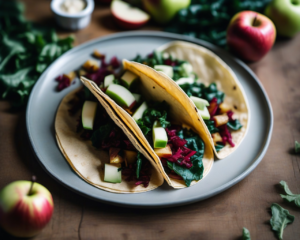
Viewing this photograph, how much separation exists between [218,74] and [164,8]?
3.44 ft

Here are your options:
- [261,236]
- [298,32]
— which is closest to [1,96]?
[261,236]

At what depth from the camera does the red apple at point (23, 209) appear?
1.71 meters

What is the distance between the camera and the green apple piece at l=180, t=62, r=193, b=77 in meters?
2.77

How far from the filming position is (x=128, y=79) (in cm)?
250

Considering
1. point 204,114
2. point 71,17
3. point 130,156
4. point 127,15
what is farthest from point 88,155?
point 127,15

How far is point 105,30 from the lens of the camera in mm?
3348

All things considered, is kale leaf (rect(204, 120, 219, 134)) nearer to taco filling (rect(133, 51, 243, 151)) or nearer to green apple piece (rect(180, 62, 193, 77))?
taco filling (rect(133, 51, 243, 151))

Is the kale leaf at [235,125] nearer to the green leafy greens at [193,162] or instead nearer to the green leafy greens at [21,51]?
the green leafy greens at [193,162]

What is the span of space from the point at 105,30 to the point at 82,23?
0.27 m

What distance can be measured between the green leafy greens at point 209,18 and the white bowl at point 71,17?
0.91 metres

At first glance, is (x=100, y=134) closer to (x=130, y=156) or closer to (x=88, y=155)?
(x=88, y=155)

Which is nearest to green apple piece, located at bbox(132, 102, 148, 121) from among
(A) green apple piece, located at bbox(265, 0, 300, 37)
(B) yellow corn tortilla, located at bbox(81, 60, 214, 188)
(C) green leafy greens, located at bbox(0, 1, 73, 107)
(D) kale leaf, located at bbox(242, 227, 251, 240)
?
(B) yellow corn tortilla, located at bbox(81, 60, 214, 188)

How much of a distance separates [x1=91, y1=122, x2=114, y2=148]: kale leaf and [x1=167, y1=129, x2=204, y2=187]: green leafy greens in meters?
0.53

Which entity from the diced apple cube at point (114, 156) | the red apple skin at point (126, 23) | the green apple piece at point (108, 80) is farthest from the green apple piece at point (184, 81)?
the red apple skin at point (126, 23)
